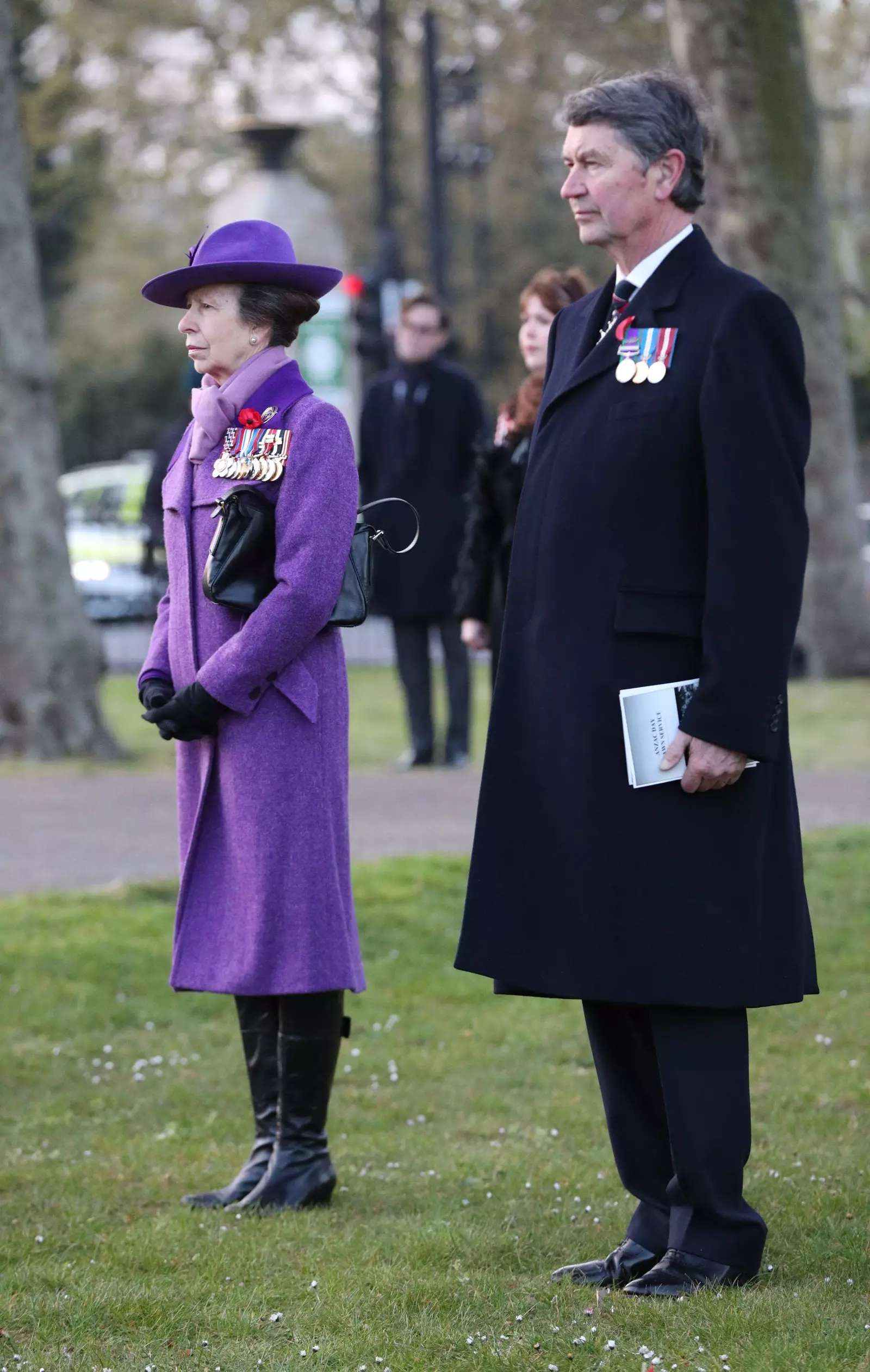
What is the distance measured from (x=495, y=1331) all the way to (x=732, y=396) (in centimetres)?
171

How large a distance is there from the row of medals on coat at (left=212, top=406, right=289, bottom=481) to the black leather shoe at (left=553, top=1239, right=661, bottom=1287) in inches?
69.1

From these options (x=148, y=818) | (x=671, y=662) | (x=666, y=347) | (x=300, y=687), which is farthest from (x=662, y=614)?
(x=148, y=818)

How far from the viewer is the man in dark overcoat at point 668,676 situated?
3488mm

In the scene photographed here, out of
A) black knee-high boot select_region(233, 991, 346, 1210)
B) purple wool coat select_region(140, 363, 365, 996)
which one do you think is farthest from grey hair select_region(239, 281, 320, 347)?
black knee-high boot select_region(233, 991, 346, 1210)

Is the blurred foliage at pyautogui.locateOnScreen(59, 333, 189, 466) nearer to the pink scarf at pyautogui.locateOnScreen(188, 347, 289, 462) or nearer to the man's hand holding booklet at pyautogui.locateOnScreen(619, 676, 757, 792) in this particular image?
the pink scarf at pyautogui.locateOnScreen(188, 347, 289, 462)

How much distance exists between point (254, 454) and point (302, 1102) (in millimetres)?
1461

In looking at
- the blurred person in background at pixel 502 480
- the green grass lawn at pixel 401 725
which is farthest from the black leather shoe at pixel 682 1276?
the green grass lawn at pixel 401 725

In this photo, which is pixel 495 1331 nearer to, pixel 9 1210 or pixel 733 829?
pixel 733 829

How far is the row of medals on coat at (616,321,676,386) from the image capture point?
141 inches

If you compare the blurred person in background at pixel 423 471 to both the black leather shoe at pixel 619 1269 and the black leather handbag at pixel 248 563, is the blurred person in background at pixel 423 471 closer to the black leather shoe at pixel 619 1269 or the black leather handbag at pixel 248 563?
the black leather handbag at pixel 248 563

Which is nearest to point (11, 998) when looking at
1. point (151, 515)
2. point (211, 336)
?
point (211, 336)

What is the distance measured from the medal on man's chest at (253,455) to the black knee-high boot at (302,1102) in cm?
116

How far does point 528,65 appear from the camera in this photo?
30.8 m

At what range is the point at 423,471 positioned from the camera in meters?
10.2
